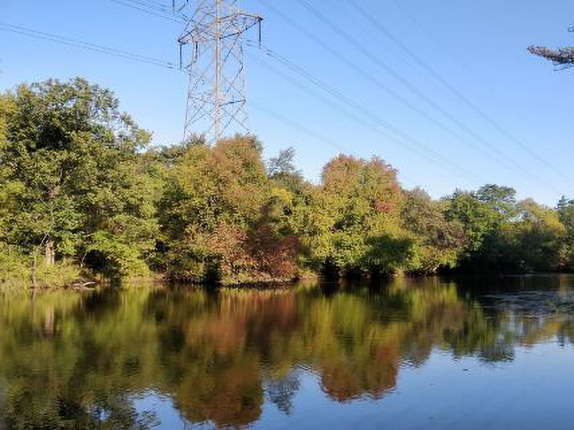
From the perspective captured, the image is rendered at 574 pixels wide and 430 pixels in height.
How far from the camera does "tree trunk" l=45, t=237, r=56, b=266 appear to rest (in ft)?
125

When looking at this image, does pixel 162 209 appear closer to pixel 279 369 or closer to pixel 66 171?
pixel 66 171

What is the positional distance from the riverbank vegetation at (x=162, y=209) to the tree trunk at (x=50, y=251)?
126 mm

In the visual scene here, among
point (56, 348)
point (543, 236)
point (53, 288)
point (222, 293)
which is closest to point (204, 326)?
point (56, 348)

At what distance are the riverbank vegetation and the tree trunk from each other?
0.41 feet

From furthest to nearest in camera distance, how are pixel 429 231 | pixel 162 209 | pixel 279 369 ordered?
pixel 429 231
pixel 162 209
pixel 279 369

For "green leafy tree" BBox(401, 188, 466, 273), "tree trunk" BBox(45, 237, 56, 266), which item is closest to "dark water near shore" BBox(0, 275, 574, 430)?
"tree trunk" BBox(45, 237, 56, 266)

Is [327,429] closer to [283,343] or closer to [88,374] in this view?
[88,374]

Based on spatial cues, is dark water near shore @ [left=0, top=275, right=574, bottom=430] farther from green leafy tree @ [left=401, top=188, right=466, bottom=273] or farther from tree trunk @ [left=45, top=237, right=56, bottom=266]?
green leafy tree @ [left=401, top=188, right=466, bottom=273]

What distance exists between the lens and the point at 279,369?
48.6 feet

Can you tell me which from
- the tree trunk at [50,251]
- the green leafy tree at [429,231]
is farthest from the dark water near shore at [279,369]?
the green leafy tree at [429,231]

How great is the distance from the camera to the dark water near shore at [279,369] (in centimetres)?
1093

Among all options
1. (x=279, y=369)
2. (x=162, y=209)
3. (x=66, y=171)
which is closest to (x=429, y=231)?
(x=162, y=209)

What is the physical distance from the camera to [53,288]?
37.1 m

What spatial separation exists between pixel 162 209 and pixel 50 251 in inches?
429
